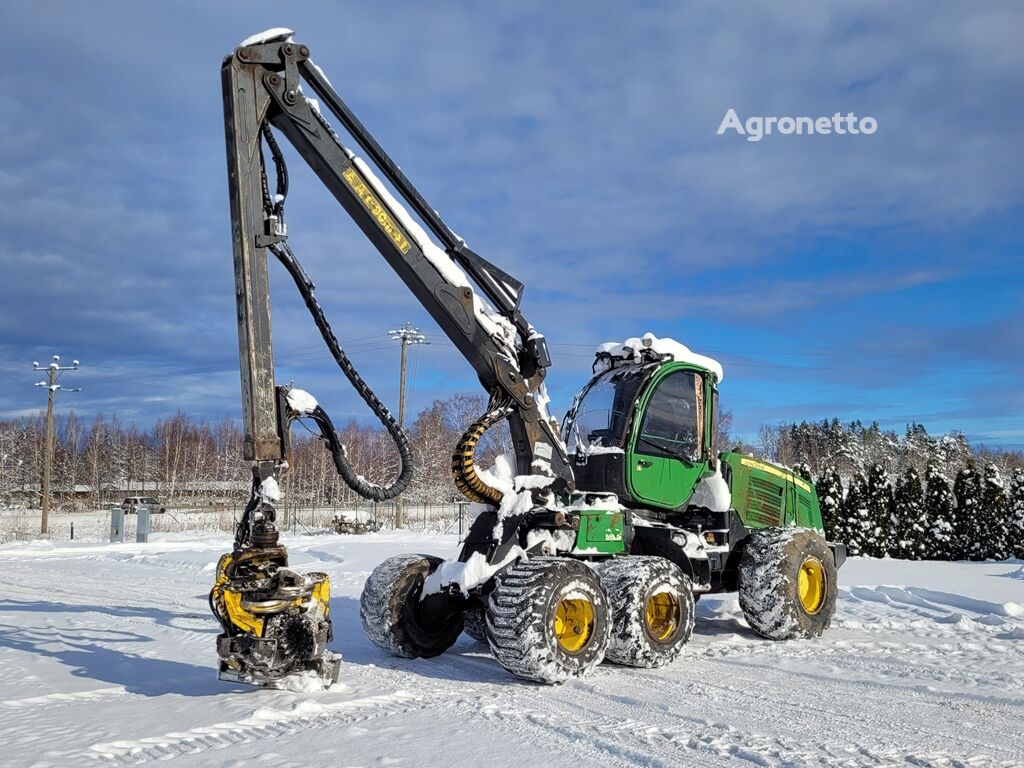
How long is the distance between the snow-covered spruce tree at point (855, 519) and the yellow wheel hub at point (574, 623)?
19564 millimetres

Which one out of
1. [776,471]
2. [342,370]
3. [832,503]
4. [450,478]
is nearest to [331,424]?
[342,370]

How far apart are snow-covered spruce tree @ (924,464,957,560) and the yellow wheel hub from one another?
20943mm

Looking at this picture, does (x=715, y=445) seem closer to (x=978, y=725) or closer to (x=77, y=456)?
(x=978, y=725)

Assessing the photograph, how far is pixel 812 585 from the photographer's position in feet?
30.3

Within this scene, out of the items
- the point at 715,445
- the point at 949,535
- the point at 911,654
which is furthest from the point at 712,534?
the point at 949,535

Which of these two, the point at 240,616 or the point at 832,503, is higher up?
the point at 832,503

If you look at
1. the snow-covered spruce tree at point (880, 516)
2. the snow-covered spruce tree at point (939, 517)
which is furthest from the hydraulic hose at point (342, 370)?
the snow-covered spruce tree at point (939, 517)

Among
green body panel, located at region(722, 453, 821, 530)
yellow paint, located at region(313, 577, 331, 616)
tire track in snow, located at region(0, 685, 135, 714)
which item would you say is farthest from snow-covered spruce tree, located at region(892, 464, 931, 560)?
tire track in snow, located at region(0, 685, 135, 714)

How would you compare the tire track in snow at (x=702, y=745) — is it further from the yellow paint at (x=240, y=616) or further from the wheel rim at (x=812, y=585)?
the wheel rim at (x=812, y=585)

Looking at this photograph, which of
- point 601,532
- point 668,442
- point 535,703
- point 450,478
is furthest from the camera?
point 450,478

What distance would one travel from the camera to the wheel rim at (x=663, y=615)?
750 cm

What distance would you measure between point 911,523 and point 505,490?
20576mm

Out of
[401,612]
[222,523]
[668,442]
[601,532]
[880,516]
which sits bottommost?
[222,523]

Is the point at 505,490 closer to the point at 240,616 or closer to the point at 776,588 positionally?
the point at 240,616
